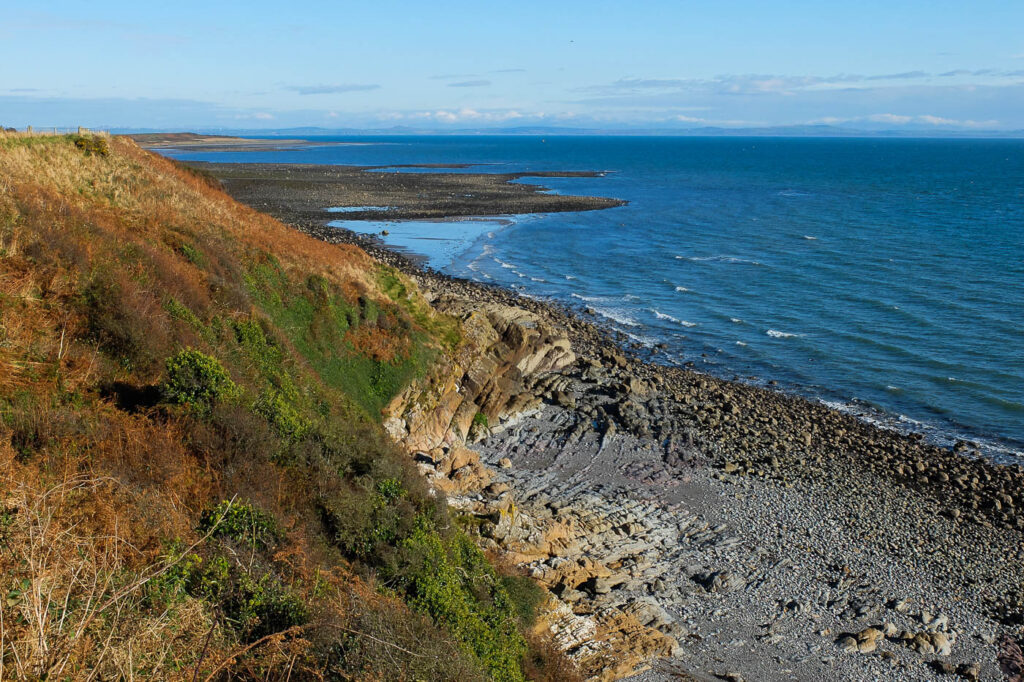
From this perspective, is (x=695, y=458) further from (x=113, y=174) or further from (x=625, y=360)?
(x=113, y=174)

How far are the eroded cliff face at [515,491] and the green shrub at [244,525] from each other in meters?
6.86

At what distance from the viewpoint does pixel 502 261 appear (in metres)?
60.0

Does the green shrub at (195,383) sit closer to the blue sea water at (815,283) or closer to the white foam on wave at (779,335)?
the blue sea water at (815,283)

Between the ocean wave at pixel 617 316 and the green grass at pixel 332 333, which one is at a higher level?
the green grass at pixel 332 333

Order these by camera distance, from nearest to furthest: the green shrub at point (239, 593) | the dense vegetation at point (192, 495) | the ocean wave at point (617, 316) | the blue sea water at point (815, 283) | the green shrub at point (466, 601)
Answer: the dense vegetation at point (192, 495), the green shrub at point (239, 593), the green shrub at point (466, 601), the blue sea water at point (815, 283), the ocean wave at point (617, 316)

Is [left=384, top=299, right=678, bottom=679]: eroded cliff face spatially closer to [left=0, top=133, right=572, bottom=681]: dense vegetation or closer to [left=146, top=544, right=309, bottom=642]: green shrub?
[left=0, top=133, right=572, bottom=681]: dense vegetation

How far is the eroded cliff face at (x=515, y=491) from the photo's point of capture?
15399 mm

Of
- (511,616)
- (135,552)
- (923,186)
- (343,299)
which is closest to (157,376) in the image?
(135,552)

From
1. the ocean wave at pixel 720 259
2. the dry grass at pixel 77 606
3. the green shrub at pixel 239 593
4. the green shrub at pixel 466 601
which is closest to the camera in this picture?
the dry grass at pixel 77 606

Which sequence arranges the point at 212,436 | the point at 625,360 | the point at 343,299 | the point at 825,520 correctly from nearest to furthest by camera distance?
1. the point at 212,436
2. the point at 825,520
3. the point at 343,299
4. the point at 625,360

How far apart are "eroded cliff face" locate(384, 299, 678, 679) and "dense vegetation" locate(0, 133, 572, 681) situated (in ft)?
5.10

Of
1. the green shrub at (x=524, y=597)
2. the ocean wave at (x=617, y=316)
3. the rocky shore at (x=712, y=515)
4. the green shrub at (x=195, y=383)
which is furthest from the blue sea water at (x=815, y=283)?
the green shrub at (x=195, y=383)

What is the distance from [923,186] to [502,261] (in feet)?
309

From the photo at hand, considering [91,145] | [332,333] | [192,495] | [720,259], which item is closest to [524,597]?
[192,495]
